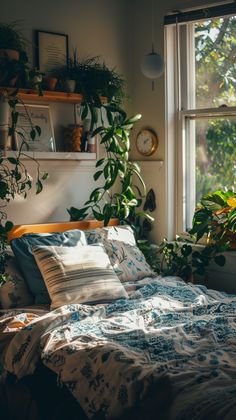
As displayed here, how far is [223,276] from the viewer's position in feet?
13.1

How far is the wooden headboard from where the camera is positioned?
3.73 meters

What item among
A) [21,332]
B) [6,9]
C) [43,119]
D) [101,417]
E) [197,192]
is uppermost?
[6,9]

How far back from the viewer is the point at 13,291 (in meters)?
3.32

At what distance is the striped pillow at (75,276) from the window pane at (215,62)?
1.54 meters

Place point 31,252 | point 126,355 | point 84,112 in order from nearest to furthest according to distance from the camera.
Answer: point 126,355 < point 31,252 < point 84,112

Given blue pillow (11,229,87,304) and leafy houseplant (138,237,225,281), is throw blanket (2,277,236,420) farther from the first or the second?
leafy houseplant (138,237,225,281)

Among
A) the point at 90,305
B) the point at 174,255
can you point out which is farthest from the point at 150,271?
the point at 90,305

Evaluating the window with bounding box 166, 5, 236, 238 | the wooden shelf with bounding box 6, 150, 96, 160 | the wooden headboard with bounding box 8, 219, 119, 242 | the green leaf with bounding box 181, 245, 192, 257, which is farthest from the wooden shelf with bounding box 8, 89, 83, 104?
the green leaf with bounding box 181, 245, 192, 257

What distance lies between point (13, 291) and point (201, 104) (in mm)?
1982

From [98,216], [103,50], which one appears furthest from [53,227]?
[103,50]

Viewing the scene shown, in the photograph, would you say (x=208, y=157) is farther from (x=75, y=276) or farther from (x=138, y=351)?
(x=138, y=351)

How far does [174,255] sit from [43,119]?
135 cm

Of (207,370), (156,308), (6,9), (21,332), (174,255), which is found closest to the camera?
(207,370)

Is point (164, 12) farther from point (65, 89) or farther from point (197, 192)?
point (197, 192)
